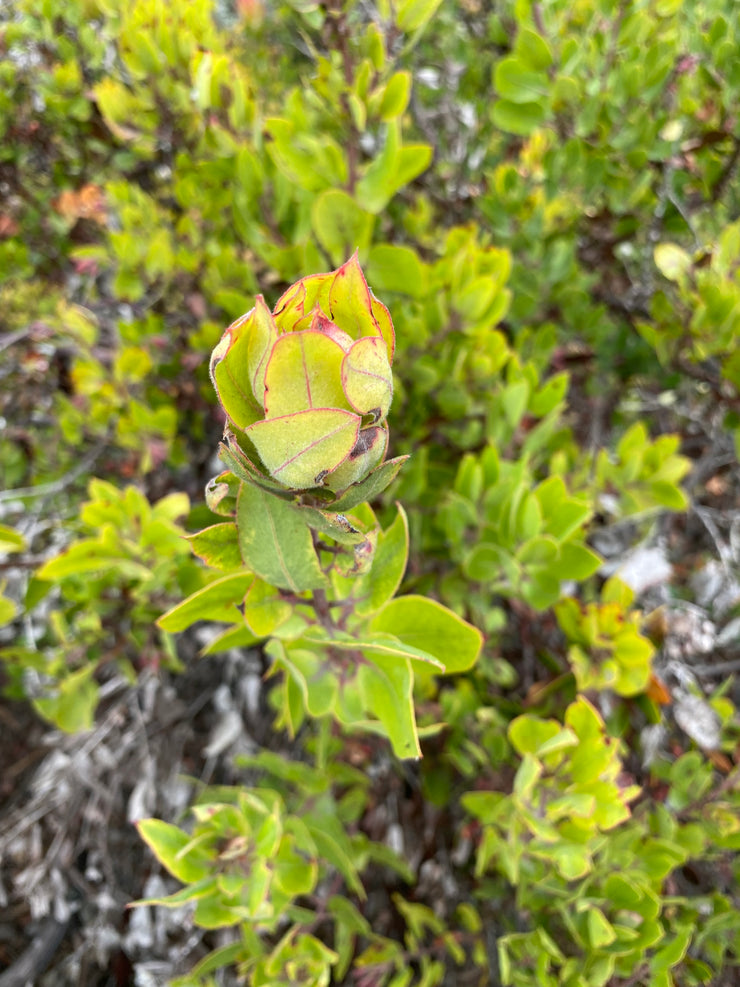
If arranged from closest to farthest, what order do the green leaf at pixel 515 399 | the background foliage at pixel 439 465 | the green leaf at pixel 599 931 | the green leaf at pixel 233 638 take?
the green leaf at pixel 233 638 < the green leaf at pixel 599 931 < the background foliage at pixel 439 465 < the green leaf at pixel 515 399

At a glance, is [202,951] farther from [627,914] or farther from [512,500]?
[512,500]

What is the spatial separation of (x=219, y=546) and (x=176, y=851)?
22.4 inches

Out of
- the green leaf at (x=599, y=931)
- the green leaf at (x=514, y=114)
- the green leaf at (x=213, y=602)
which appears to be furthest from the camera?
the green leaf at (x=514, y=114)

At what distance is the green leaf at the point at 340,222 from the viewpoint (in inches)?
42.7

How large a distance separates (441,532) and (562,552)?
1.24ft

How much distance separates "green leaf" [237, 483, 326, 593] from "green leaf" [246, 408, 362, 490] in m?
0.08

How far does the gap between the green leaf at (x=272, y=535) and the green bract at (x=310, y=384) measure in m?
0.06

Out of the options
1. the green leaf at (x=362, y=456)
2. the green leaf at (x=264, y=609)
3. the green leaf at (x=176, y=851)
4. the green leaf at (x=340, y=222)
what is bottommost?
the green leaf at (x=176, y=851)

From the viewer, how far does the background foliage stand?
3.66 feet

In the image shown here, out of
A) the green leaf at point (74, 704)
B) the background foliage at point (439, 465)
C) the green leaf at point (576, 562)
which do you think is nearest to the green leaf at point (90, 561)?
the background foliage at point (439, 465)

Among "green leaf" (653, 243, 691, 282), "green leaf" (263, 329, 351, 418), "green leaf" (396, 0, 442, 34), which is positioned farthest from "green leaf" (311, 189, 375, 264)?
"green leaf" (653, 243, 691, 282)

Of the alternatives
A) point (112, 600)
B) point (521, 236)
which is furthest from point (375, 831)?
point (521, 236)

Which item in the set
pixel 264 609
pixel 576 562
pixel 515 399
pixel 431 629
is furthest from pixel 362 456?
pixel 515 399

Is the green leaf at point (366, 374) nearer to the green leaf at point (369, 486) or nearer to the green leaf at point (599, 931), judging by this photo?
the green leaf at point (369, 486)
